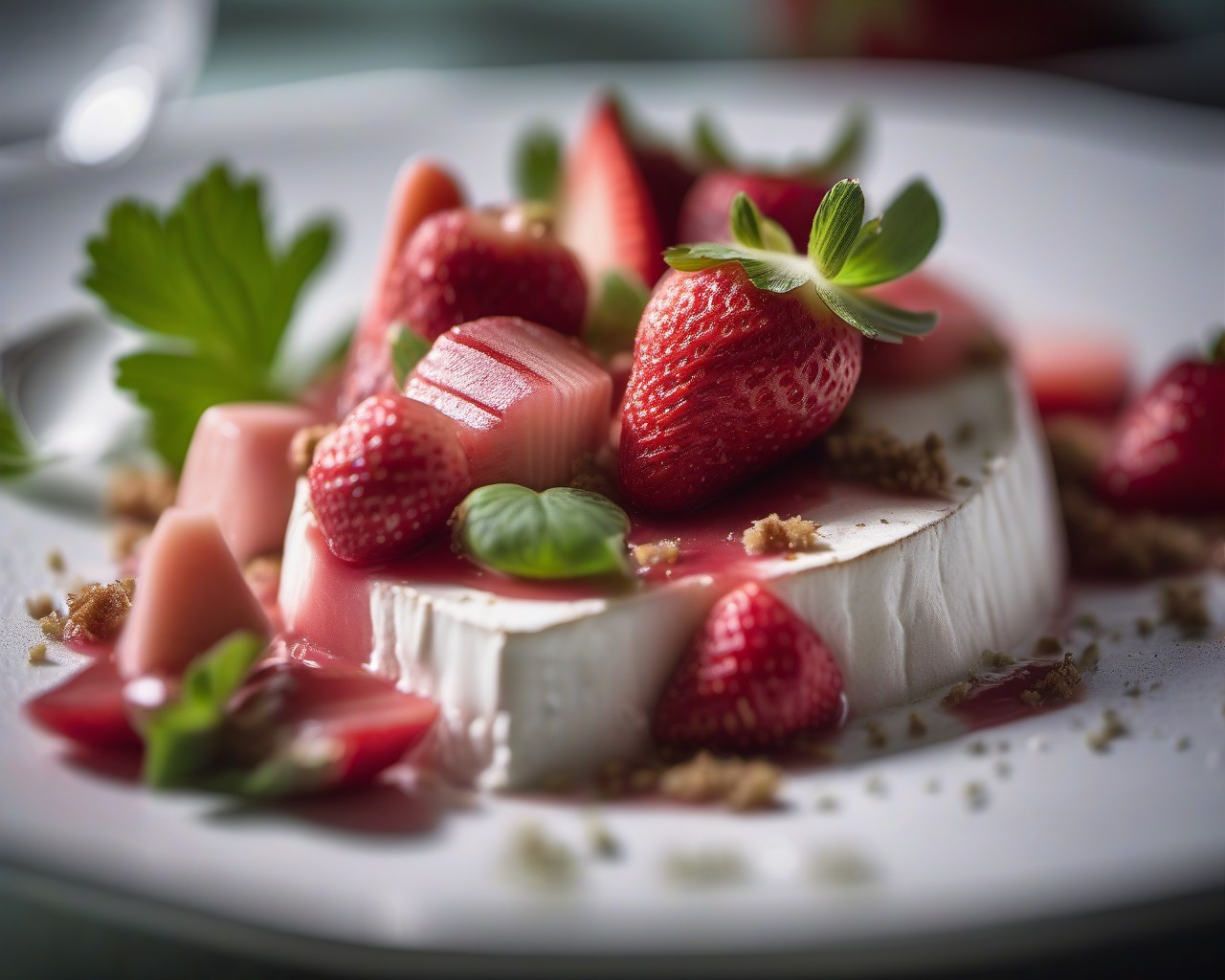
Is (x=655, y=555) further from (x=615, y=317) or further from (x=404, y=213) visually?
(x=404, y=213)

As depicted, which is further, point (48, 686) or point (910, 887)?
point (48, 686)

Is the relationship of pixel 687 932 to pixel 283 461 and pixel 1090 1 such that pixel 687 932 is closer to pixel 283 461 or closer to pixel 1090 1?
pixel 283 461

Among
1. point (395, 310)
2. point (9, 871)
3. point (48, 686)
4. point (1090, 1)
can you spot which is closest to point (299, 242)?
point (395, 310)

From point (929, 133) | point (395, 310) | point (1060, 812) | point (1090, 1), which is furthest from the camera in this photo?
point (1090, 1)

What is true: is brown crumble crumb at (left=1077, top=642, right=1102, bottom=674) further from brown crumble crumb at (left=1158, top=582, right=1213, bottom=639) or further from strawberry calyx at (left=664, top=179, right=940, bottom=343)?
strawberry calyx at (left=664, top=179, right=940, bottom=343)

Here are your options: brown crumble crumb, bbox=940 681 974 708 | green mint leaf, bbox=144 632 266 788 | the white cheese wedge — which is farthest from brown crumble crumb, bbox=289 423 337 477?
brown crumble crumb, bbox=940 681 974 708

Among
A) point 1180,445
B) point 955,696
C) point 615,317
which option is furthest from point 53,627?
point 1180,445

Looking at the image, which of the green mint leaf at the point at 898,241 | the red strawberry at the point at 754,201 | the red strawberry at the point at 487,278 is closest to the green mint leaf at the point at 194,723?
the red strawberry at the point at 487,278
